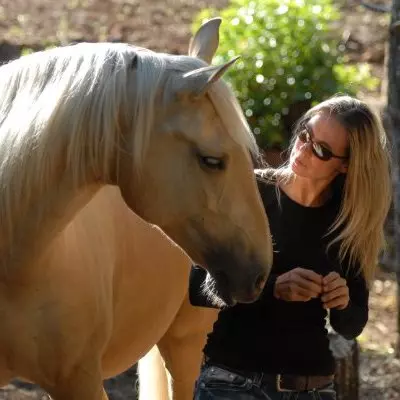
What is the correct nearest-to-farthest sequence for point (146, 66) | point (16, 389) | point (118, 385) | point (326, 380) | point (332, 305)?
point (146, 66)
point (332, 305)
point (326, 380)
point (16, 389)
point (118, 385)

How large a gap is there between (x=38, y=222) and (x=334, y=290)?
29.9 inches

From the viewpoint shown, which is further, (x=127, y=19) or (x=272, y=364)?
(x=127, y=19)

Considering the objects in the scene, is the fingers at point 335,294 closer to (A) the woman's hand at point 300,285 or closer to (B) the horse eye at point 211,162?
(A) the woman's hand at point 300,285

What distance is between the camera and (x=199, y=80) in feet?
7.51

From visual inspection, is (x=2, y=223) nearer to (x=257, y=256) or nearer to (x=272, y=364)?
(x=257, y=256)

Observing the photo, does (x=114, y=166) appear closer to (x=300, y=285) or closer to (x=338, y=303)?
(x=300, y=285)

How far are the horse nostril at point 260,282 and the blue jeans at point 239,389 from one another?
37 centimetres

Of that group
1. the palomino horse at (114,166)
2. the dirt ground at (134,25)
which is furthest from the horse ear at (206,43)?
the dirt ground at (134,25)

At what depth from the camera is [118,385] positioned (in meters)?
4.99

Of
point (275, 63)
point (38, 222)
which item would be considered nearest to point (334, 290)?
point (38, 222)

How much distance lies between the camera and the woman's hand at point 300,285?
2508 millimetres

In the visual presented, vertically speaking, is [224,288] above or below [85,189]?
below

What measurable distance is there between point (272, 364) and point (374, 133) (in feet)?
2.19

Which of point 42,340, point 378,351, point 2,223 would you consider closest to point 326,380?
point 42,340
